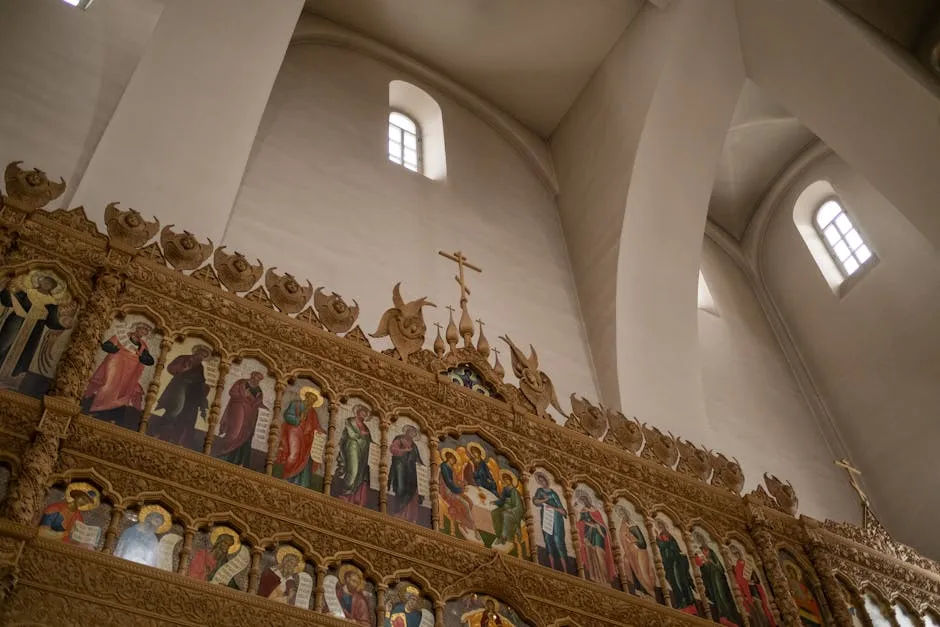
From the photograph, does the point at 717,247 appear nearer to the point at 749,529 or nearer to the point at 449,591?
the point at 749,529

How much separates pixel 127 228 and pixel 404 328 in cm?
211

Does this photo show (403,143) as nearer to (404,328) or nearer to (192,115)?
(192,115)

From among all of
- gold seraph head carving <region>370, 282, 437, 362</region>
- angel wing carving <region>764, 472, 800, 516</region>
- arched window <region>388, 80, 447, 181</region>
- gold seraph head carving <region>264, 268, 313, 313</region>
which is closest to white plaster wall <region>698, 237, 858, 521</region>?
angel wing carving <region>764, 472, 800, 516</region>

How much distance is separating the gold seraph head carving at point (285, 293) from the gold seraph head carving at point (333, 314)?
0.34 ft

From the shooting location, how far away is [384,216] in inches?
433

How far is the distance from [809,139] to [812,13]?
5.16 meters

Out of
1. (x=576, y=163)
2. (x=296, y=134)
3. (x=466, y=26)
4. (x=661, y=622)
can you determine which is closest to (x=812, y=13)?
(x=576, y=163)

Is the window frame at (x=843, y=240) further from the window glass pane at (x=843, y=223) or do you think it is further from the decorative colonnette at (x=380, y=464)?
the decorative colonnette at (x=380, y=464)

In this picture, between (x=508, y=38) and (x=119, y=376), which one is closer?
(x=119, y=376)

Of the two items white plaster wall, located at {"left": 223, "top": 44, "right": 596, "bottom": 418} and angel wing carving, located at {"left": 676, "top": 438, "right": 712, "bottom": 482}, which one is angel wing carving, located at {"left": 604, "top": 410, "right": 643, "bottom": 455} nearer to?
angel wing carving, located at {"left": 676, "top": 438, "right": 712, "bottom": 482}

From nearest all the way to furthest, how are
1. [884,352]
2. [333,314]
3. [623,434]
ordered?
[333,314] < [623,434] < [884,352]

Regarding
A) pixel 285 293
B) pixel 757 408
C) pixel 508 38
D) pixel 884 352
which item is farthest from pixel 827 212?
pixel 285 293

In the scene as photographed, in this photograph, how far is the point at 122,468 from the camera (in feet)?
16.1

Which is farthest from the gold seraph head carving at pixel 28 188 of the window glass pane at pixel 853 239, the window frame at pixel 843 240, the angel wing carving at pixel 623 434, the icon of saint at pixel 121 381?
the window glass pane at pixel 853 239
